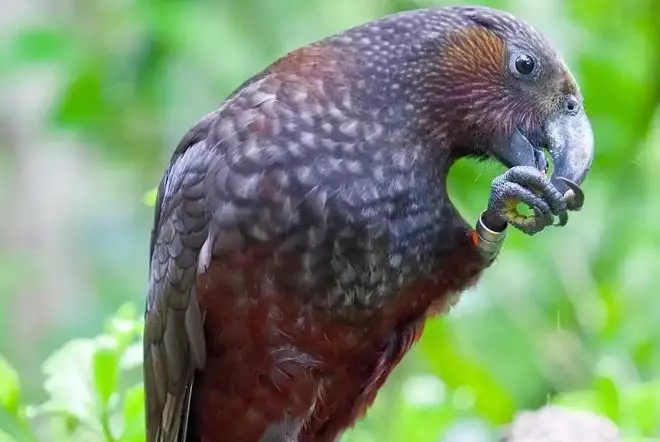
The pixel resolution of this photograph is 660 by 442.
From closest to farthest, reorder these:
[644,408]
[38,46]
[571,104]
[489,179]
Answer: [571,104] < [644,408] < [489,179] < [38,46]

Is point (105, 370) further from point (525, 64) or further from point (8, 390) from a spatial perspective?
point (525, 64)

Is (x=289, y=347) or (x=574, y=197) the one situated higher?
(x=574, y=197)

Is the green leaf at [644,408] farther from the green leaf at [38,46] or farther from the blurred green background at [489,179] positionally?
the green leaf at [38,46]

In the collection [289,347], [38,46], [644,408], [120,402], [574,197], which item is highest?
[38,46]

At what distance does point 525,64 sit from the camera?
1204 mm

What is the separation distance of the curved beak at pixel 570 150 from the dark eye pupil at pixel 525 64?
70mm

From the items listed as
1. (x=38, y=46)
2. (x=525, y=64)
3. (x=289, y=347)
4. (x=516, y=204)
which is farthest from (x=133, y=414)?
(x=38, y=46)

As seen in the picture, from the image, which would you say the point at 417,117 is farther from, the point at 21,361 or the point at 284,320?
the point at 21,361

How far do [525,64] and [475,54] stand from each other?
0.21 ft

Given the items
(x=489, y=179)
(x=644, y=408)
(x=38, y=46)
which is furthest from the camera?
(x=38, y=46)

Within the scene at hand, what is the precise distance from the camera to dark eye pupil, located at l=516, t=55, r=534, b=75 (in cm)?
120

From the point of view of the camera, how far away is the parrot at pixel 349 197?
1149 mm

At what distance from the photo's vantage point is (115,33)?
220cm

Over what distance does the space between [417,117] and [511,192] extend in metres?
0.16
